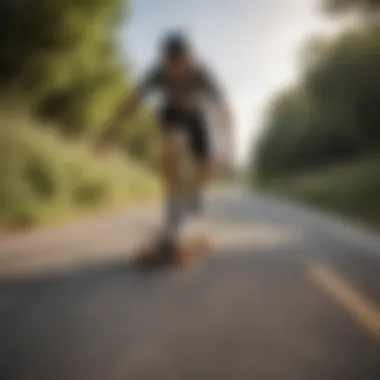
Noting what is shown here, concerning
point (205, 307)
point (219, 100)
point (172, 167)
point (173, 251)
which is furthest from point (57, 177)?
point (219, 100)

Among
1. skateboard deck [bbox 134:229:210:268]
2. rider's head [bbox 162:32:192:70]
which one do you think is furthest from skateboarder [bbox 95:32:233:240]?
skateboard deck [bbox 134:229:210:268]

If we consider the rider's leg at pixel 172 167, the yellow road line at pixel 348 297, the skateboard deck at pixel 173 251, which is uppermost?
the rider's leg at pixel 172 167

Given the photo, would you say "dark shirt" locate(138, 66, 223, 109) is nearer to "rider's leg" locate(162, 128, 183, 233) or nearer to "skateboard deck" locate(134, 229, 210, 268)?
"rider's leg" locate(162, 128, 183, 233)

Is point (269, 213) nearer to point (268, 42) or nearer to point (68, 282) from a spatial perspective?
point (68, 282)

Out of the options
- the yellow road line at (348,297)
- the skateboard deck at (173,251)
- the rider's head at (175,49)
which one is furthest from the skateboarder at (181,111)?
the yellow road line at (348,297)

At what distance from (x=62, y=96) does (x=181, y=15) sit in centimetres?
99

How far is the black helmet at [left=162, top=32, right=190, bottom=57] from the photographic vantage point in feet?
10.4

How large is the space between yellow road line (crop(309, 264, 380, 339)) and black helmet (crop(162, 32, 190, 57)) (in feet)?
4.19

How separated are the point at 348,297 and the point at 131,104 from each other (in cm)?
131

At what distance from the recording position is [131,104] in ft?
10.8

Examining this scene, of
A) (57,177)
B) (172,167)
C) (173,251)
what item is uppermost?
(172,167)

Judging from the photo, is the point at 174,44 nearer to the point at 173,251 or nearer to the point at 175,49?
the point at 175,49

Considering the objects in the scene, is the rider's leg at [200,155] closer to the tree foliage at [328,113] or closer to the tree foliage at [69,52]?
the tree foliage at [328,113]

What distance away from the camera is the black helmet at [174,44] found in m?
3.17
